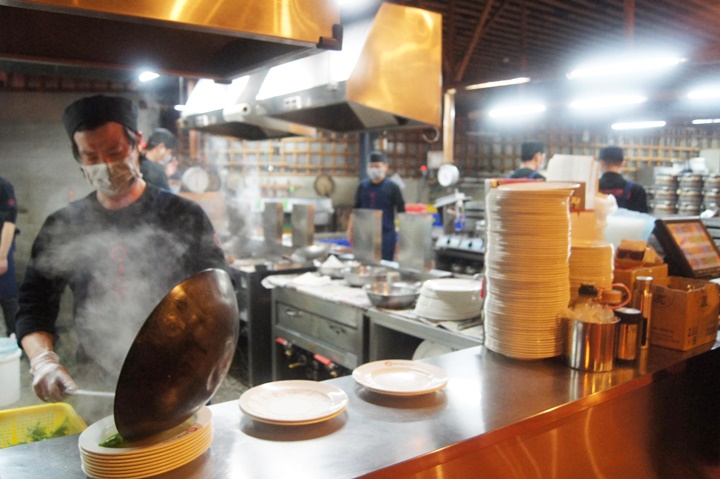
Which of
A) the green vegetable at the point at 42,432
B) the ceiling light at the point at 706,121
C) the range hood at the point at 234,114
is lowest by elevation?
the green vegetable at the point at 42,432

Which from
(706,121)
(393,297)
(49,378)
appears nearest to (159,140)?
(393,297)

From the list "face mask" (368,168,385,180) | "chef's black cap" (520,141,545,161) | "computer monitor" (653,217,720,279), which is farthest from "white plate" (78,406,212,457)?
"chef's black cap" (520,141,545,161)

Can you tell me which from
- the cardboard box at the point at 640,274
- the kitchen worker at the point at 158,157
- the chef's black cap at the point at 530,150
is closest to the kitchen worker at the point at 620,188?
the chef's black cap at the point at 530,150

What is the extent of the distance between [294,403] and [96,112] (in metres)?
1.28

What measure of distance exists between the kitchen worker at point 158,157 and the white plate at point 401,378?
3195mm

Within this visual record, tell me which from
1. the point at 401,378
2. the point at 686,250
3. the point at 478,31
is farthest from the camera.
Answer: the point at 478,31

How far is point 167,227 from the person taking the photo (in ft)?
6.88

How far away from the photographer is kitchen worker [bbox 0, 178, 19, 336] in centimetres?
431

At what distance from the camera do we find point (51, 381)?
1.68 m

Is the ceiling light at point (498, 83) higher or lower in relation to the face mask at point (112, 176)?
higher

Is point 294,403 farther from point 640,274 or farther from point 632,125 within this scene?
point 632,125

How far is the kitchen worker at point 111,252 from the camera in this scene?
2008mm

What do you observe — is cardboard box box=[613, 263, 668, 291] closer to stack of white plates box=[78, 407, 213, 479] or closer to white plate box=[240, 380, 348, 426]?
white plate box=[240, 380, 348, 426]

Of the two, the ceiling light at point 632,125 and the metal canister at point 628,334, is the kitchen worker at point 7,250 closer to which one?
the metal canister at point 628,334
